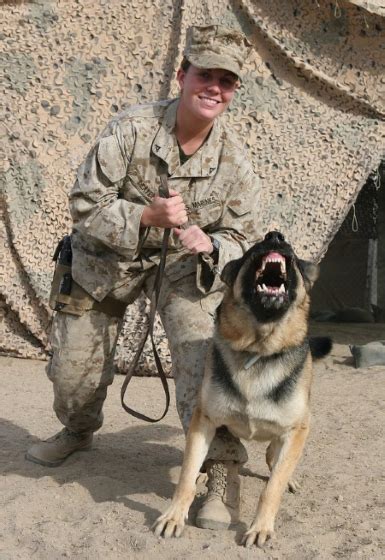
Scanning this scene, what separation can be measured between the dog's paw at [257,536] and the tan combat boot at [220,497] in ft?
0.65

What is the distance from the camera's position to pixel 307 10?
22.4 feet

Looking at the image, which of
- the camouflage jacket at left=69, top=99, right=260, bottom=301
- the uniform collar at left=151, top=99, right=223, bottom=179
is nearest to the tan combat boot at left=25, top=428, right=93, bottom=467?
the camouflage jacket at left=69, top=99, right=260, bottom=301

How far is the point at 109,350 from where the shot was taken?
4.10 m

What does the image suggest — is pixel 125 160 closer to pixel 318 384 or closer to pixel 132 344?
pixel 132 344

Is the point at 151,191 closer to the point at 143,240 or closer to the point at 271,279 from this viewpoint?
the point at 143,240

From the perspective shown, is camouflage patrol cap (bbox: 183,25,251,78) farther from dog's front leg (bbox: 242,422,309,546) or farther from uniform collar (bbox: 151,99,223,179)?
dog's front leg (bbox: 242,422,309,546)

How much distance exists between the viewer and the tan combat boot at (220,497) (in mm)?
3445

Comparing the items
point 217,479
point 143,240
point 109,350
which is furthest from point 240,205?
point 217,479

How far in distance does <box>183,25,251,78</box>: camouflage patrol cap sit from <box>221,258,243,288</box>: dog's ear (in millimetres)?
927

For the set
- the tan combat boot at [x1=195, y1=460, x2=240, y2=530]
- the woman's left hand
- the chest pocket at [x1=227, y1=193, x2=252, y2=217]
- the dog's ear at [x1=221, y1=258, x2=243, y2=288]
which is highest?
the chest pocket at [x1=227, y1=193, x2=252, y2=217]

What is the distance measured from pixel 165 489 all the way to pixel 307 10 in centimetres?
455

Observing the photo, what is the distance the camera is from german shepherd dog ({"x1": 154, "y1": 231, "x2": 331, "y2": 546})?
3.33 metres

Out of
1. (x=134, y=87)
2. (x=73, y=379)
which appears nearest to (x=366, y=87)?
(x=134, y=87)

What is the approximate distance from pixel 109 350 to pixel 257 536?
1.29 metres
